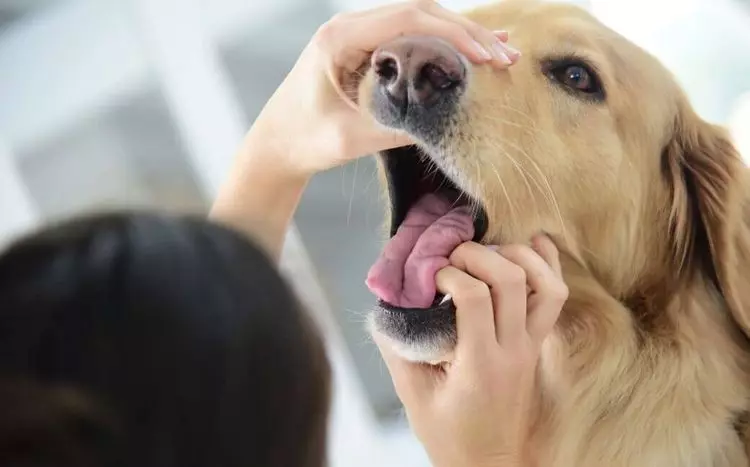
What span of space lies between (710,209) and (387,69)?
50cm

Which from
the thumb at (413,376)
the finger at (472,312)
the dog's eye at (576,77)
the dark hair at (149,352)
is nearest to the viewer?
the dark hair at (149,352)

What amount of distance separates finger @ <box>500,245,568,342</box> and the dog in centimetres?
8

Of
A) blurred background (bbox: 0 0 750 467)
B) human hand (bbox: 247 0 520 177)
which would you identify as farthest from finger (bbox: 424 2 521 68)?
blurred background (bbox: 0 0 750 467)

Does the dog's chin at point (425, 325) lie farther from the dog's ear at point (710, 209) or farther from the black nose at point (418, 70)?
the dog's ear at point (710, 209)

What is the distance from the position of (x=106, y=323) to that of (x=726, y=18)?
4.91 ft

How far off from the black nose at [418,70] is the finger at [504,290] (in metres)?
0.17

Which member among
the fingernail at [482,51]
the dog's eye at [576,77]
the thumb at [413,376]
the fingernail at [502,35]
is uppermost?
the fingernail at [482,51]

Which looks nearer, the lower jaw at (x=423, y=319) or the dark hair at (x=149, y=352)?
the dark hair at (x=149, y=352)

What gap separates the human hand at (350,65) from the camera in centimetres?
84

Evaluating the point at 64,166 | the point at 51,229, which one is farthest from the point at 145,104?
the point at 51,229

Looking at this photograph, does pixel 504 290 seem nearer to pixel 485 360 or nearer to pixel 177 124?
pixel 485 360

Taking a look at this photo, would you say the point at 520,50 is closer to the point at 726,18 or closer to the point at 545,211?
the point at 545,211

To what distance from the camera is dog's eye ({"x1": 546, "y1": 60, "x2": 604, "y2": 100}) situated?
3.39 feet

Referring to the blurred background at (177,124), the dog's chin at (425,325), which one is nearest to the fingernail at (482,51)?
the dog's chin at (425,325)
